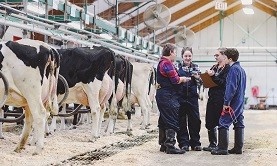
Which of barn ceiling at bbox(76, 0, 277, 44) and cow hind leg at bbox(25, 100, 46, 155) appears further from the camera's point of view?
barn ceiling at bbox(76, 0, 277, 44)

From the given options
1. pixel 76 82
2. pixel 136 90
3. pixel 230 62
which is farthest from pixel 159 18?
pixel 230 62

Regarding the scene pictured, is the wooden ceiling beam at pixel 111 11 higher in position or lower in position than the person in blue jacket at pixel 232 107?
higher

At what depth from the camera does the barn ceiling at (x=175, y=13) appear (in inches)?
848

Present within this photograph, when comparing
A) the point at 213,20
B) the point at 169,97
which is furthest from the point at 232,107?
the point at 213,20

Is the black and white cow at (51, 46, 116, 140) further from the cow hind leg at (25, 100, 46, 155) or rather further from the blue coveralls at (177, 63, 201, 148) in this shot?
the cow hind leg at (25, 100, 46, 155)

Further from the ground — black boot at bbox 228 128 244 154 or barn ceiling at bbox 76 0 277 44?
barn ceiling at bbox 76 0 277 44

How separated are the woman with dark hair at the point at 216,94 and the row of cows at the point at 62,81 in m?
2.09

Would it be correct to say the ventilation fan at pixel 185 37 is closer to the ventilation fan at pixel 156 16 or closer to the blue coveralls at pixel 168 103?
the ventilation fan at pixel 156 16

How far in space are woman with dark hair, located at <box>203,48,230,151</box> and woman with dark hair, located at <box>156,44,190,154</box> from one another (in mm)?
507

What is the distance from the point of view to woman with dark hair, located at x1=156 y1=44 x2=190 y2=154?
26.4 feet

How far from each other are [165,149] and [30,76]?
7.73 feet

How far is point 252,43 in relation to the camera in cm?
3575

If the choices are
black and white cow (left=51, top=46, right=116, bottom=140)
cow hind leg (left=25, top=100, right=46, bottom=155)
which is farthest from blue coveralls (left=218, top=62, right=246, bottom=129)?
black and white cow (left=51, top=46, right=116, bottom=140)

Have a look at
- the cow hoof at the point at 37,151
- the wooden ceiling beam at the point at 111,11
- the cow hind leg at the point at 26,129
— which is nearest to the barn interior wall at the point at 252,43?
the wooden ceiling beam at the point at 111,11
